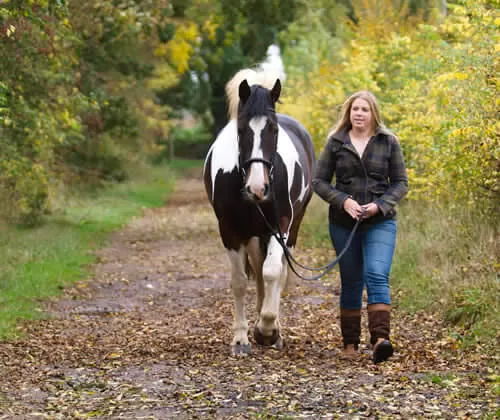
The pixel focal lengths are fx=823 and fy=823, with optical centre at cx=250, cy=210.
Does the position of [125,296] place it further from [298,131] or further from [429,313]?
[429,313]

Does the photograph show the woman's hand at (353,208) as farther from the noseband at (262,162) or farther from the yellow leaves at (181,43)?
the yellow leaves at (181,43)

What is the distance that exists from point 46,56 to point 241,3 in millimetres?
11307

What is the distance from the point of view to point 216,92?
45812mm

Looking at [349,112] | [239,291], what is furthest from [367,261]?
[239,291]

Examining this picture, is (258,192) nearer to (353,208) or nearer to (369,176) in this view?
(353,208)

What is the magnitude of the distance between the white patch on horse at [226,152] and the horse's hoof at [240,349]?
133 cm

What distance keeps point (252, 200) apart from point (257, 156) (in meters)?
0.33

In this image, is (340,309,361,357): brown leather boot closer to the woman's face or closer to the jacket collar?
the jacket collar

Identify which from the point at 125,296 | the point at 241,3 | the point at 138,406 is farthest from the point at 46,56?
the point at 241,3

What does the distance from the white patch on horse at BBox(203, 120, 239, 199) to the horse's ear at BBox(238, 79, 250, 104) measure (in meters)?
0.45

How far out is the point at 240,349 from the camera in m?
6.74

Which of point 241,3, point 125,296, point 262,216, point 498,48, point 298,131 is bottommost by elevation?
point 125,296

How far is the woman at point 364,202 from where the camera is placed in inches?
240

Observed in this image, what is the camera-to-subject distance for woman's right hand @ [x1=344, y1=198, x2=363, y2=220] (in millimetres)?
6070
